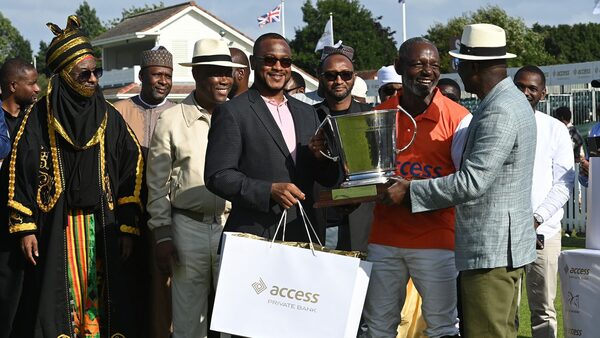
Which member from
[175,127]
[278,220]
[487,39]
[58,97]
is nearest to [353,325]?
[278,220]

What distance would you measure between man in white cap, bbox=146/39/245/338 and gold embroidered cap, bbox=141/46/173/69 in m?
1.49

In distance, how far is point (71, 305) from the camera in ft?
21.6

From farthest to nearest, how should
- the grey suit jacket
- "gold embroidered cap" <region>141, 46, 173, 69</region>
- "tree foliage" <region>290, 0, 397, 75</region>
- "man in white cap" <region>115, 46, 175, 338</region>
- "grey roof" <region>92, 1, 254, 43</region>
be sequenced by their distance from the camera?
"tree foliage" <region>290, 0, 397, 75</region> → "grey roof" <region>92, 1, 254, 43</region> → "gold embroidered cap" <region>141, 46, 173, 69</region> → "man in white cap" <region>115, 46, 175, 338</region> → the grey suit jacket

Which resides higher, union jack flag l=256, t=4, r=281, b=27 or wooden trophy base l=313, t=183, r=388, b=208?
union jack flag l=256, t=4, r=281, b=27

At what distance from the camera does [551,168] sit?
23.4 feet

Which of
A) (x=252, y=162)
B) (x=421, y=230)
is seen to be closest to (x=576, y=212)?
(x=421, y=230)

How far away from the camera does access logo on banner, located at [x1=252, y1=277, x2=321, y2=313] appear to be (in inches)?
199

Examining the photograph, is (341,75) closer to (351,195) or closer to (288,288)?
(351,195)

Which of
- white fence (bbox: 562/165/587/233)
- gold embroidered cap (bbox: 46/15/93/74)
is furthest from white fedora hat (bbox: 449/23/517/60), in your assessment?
white fence (bbox: 562/165/587/233)

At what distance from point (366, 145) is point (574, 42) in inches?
2787

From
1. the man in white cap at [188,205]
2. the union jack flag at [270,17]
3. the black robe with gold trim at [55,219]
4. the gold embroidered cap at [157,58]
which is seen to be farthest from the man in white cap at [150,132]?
the union jack flag at [270,17]

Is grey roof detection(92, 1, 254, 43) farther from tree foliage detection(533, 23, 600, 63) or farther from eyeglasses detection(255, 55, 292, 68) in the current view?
eyeglasses detection(255, 55, 292, 68)

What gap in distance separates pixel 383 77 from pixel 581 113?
14.9 m

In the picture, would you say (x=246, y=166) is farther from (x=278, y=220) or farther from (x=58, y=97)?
(x=58, y=97)
